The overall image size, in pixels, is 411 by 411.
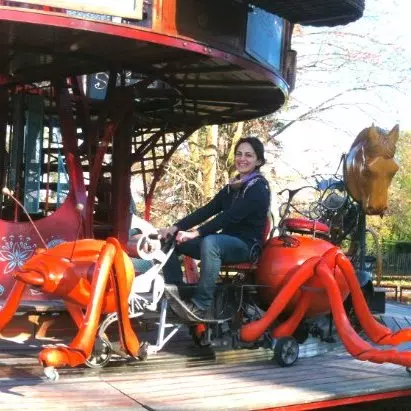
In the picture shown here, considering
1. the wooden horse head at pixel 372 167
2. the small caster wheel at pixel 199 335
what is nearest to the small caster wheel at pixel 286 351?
the small caster wheel at pixel 199 335

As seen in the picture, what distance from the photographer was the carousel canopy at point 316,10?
7207mm

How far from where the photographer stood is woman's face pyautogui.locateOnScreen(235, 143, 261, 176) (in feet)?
21.9

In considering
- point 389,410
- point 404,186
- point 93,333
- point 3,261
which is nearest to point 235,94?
point 3,261

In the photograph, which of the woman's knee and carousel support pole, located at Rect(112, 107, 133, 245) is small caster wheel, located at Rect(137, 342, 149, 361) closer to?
the woman's knee


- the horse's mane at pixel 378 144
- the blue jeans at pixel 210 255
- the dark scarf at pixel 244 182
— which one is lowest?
the blue jeans at pixel 210 255

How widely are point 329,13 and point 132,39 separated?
2141 mm

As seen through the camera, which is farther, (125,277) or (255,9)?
(255,9)

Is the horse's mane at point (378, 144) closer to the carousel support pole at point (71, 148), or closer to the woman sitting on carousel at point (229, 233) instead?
the woman sitting on carousel at point (229, 233)

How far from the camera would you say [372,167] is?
7809mm

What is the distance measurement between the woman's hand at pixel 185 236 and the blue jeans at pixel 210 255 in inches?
2.3

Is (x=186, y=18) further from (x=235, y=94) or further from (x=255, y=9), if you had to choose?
(x=235, y=94)

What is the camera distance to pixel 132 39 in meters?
6.68

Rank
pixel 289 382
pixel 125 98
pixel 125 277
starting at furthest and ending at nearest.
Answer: pixel 125 98 < pixel 289 382 < pixel 125 277

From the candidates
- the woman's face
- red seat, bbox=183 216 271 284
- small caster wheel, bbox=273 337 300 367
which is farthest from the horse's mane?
small caster wheel, bbox=273 337 300 367
